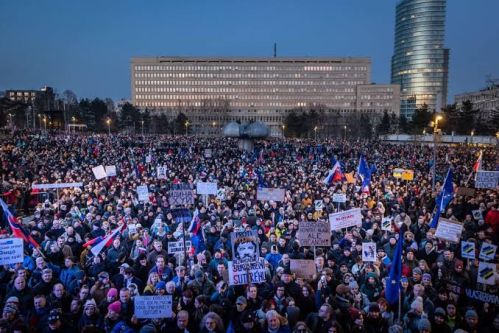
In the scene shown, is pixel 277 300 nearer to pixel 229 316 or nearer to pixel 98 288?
pixel 229 316

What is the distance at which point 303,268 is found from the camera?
6590mm

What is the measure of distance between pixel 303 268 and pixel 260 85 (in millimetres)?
131018

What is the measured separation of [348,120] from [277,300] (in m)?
91.4

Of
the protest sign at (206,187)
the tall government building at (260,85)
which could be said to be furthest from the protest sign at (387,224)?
the tall government building at (260,85)

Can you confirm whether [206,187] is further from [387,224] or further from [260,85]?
[260,85]

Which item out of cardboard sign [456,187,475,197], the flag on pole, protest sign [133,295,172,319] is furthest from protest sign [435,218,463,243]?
cardboard sign [456,187,475,197]

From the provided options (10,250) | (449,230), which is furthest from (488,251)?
(10,250)

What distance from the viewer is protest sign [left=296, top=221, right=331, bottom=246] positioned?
24.8ft

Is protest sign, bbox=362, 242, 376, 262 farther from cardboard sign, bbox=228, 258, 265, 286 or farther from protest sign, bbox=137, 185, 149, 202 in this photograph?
protest sign, bbox=137, 185, 149, 202

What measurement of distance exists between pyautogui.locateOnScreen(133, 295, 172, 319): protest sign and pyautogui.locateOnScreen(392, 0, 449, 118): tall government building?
163 metres

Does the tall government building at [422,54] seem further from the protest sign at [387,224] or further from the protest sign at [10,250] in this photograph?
the protest sign at [10,250]

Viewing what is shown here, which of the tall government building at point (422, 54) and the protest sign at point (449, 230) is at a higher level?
the tall government building at point (422, 54)

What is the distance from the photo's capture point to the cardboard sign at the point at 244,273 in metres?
6.03

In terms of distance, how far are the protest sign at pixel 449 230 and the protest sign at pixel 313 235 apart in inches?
100
